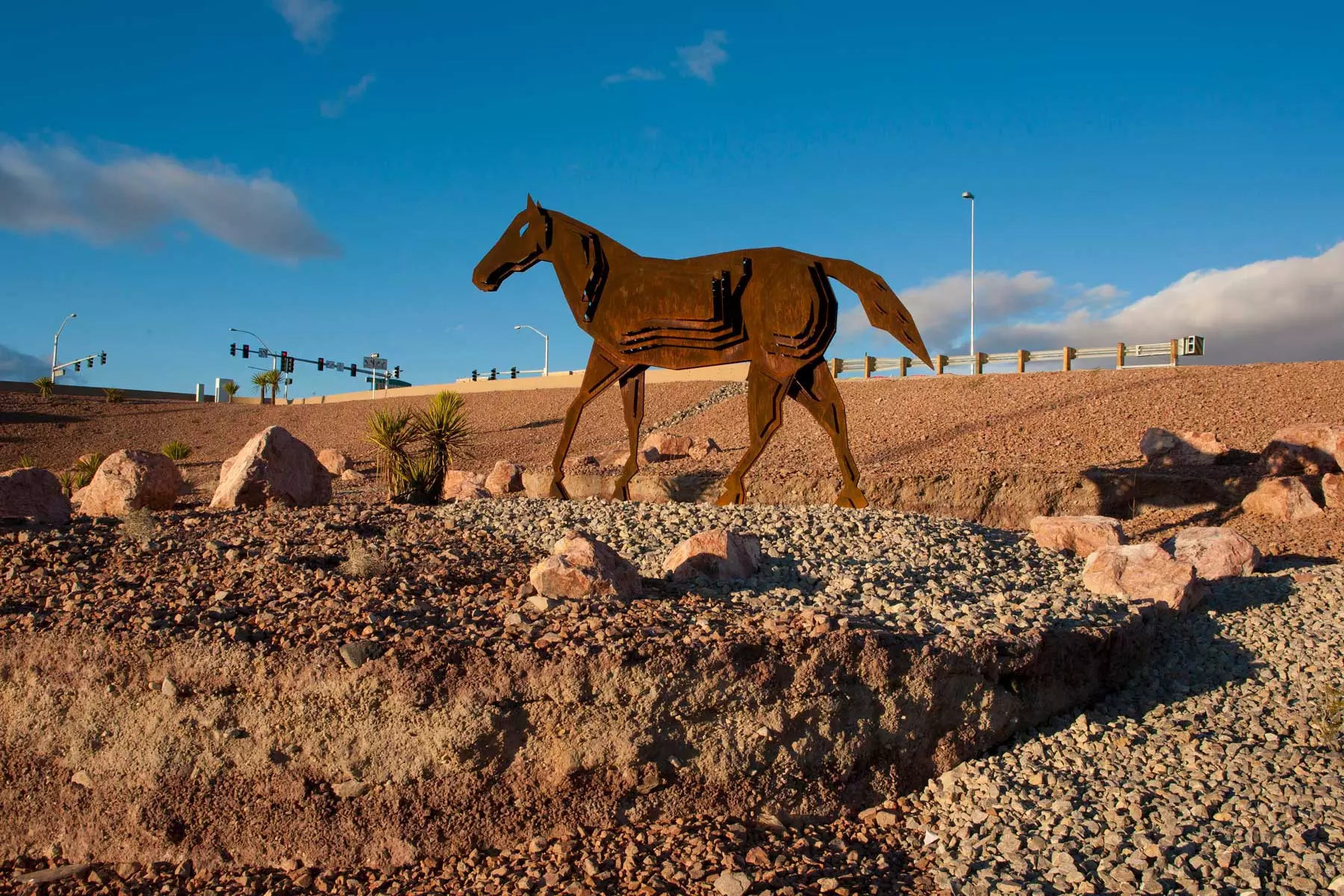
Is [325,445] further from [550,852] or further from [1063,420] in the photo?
[550,852]

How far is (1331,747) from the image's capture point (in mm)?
5395

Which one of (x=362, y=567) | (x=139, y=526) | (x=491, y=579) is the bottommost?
(x=491, y=579)

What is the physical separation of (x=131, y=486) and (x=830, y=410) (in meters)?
7.83

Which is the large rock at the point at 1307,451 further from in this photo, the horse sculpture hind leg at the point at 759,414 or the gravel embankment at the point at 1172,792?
the horse sculpture hind leg at the point at 759,414

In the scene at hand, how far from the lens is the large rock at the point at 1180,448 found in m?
14.2

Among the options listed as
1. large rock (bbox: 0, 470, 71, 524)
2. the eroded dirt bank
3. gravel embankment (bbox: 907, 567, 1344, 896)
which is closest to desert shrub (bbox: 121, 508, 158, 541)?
large rock (bbox: 0, 470, 71, 524)

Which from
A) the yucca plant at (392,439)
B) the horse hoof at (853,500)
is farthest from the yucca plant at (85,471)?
the horse hoof at (853,500)

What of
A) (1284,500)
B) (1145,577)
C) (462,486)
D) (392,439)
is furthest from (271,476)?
(1284,500)

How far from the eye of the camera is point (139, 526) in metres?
6.92

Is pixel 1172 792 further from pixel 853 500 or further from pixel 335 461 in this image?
pixel 335 461

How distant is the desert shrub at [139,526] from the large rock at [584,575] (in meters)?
3.20

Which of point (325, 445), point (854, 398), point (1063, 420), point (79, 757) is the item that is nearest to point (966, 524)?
point (79, 757)

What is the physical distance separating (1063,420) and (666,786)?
16113mm

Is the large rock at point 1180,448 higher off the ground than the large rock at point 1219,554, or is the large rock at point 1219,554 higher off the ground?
the large rock at point 1180,448
